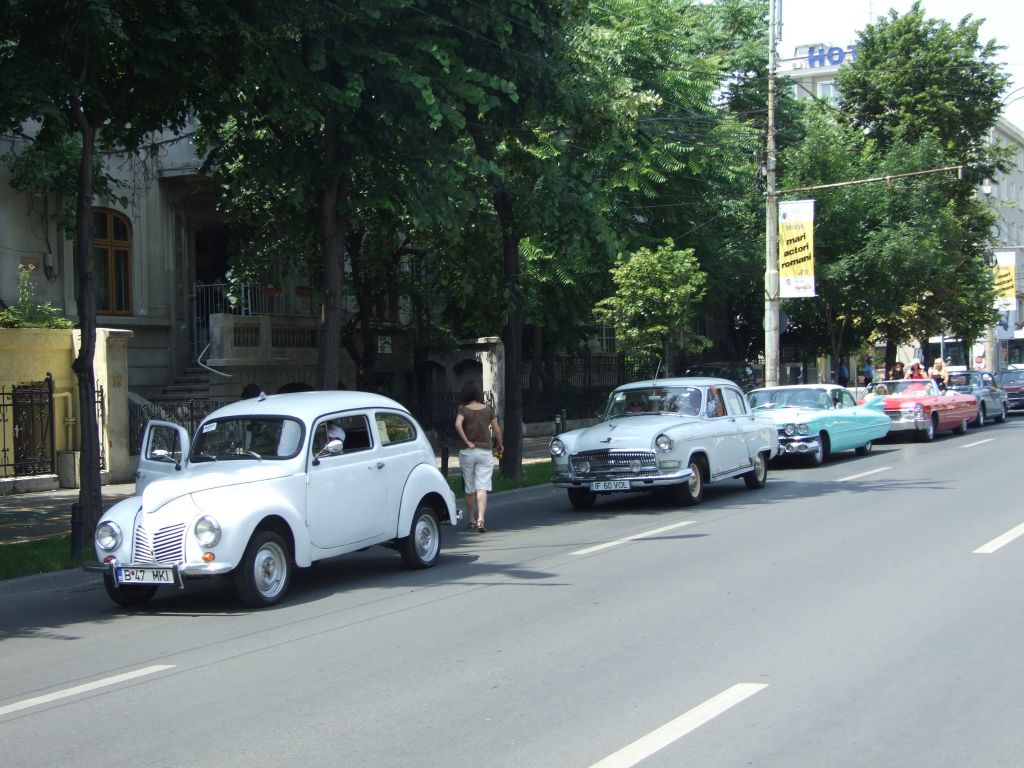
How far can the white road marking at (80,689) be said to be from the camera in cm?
658

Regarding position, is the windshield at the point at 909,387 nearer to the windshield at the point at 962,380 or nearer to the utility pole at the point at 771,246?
the utility pole at the point at 771,246

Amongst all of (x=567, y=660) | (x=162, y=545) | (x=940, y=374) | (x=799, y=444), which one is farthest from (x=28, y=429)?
(x=940, y=374)

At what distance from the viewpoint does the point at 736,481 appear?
19391mm

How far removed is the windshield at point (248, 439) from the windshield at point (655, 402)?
23.8 ft

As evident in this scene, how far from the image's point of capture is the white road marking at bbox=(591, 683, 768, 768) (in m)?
5.18

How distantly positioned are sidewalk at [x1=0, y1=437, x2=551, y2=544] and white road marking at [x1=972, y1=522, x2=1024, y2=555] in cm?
1059

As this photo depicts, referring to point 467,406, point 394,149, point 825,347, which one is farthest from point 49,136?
point 825,347

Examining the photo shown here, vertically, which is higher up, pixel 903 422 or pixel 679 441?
pixel 679 441

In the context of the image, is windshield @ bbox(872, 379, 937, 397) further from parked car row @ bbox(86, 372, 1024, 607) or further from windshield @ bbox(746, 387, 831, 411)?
parked car row @ bbox(86, 372, 1024, 607)

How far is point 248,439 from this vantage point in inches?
403

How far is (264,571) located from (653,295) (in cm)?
1598

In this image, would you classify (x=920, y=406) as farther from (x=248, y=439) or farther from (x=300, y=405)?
(x=248, y=439)

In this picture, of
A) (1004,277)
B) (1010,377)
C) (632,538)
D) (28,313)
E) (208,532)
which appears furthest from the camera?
(1004,277)

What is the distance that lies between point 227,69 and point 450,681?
843 cm
